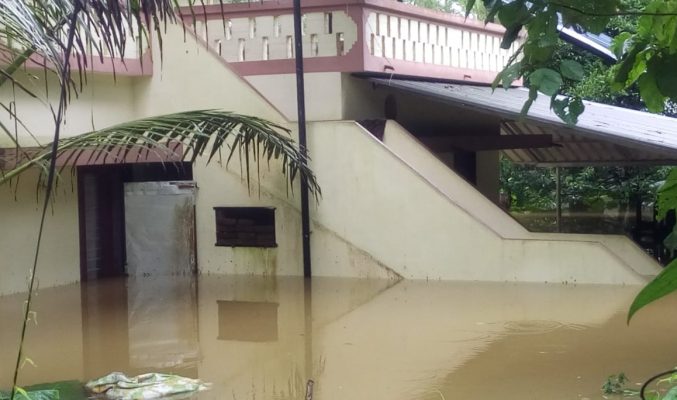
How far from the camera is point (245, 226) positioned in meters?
13.4

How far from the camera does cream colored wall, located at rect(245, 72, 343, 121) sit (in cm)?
1287

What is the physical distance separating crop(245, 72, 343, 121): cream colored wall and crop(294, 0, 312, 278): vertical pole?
15 cm

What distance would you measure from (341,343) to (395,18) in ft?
20.9

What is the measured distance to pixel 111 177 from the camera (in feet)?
45.8

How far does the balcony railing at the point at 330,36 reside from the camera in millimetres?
12781

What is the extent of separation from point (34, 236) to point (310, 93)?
13.9 feet

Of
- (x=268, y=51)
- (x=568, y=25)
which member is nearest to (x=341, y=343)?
(x=268, y=51)

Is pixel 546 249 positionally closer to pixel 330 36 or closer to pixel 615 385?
pixel 330 36

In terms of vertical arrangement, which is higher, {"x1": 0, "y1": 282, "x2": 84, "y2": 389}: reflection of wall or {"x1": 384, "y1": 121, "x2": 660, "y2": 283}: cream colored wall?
{"x1": 384, "y1": 121, "x2": 660, "y2": 283}: cream colored wall

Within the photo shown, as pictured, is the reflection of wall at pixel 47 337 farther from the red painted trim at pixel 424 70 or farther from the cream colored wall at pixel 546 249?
the red painted trim at pixel 424 70

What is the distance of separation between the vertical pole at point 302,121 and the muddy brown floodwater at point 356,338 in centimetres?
56

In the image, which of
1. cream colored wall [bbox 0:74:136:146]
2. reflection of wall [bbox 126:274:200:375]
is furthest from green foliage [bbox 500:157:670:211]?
cream colored wall [bbox 0:74:136:146]

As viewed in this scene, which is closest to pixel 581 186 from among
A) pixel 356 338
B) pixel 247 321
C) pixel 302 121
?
pixel 302 121

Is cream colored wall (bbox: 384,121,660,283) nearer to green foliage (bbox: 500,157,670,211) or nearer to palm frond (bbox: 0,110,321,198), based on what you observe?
palm frond (bbox: 0,110,321,198)
